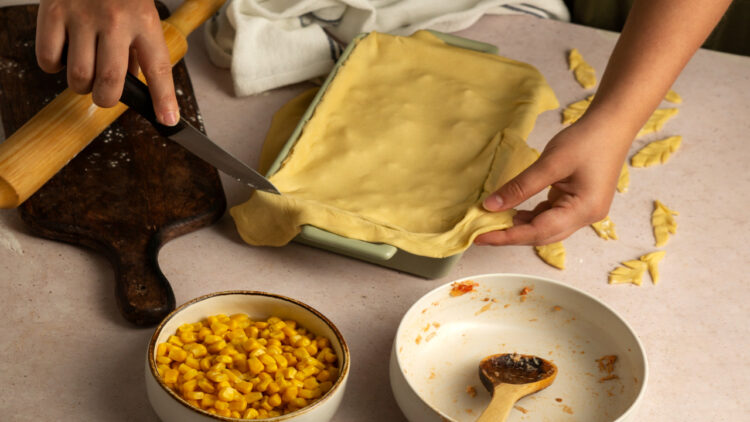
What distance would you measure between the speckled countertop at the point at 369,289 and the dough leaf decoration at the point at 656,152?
0.05ft

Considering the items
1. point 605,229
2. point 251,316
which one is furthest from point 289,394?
point 605,229

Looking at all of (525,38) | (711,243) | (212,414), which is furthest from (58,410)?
(525,38)

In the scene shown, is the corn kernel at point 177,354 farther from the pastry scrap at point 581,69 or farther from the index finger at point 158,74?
the pastry scrap at point 581,69

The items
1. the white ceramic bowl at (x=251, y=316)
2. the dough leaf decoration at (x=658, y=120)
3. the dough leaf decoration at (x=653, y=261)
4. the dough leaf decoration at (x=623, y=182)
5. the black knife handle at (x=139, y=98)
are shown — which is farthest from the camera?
the dough leaf decoration at (x=658, y=120)

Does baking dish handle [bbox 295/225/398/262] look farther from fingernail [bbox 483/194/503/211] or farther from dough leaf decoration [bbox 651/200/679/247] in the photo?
dough leaf decoration [bbox 651/200/679/247]

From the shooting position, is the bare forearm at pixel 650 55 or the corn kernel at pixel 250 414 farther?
the bare forearm at pixel 650 55

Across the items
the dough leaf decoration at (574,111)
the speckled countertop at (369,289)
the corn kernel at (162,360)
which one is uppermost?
the dough leaf decoration at (574,111)

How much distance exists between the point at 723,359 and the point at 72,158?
3.21ft

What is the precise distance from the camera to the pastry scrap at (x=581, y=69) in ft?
4.92

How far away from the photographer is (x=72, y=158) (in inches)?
46.4

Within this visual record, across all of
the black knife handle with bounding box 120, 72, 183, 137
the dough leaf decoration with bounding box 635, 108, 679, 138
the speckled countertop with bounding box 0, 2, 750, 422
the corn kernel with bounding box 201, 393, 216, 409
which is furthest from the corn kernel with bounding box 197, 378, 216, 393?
the dough leaf decoration with bounding box 635, 108, 679, 138

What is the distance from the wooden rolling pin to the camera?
1.06m

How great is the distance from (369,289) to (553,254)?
29 centimetres

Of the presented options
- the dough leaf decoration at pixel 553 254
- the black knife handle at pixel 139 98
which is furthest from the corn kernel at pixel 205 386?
the dough leaf decoration at pixel 553 254
